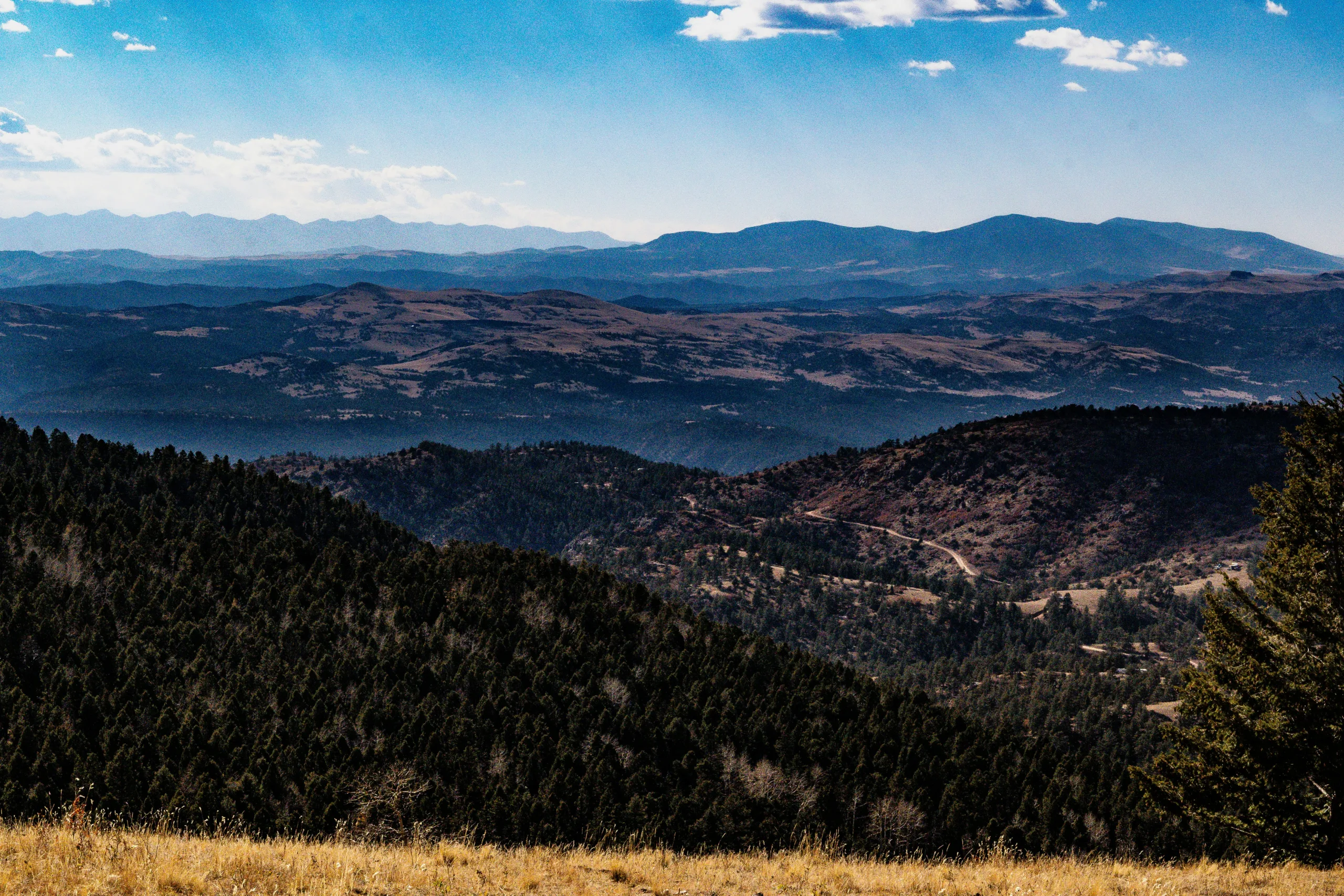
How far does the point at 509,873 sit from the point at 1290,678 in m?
26.1

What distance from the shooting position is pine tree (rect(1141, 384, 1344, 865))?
107ft

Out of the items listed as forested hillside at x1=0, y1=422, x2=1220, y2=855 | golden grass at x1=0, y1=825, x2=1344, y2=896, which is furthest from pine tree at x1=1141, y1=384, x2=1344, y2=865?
forested hillside at x1=0, y1=422, x2=1220, y2=855

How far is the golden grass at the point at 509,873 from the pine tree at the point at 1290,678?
107 inches

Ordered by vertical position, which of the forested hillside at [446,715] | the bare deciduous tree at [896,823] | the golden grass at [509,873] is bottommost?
the bare deciduous tree at [896,823]

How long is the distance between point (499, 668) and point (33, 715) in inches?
1224

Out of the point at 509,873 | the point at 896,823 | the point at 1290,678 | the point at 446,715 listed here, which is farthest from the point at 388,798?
the point at 1290,678

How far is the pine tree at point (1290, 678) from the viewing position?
32.7 meters

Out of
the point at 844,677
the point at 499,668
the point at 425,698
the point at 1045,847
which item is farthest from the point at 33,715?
the point at 844,677

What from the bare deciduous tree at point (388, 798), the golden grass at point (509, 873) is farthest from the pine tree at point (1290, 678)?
the bare deciduous tree at point (388, 798)

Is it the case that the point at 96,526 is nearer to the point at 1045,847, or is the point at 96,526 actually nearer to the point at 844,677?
the point at 844,677

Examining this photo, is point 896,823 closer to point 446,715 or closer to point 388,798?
point 446,715

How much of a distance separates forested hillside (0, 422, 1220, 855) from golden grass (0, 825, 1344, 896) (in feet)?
54.5

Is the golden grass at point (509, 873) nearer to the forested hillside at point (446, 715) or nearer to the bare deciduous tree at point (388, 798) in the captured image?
the bare deciduous tree at point (388, 798)

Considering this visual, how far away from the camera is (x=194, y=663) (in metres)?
67.5
